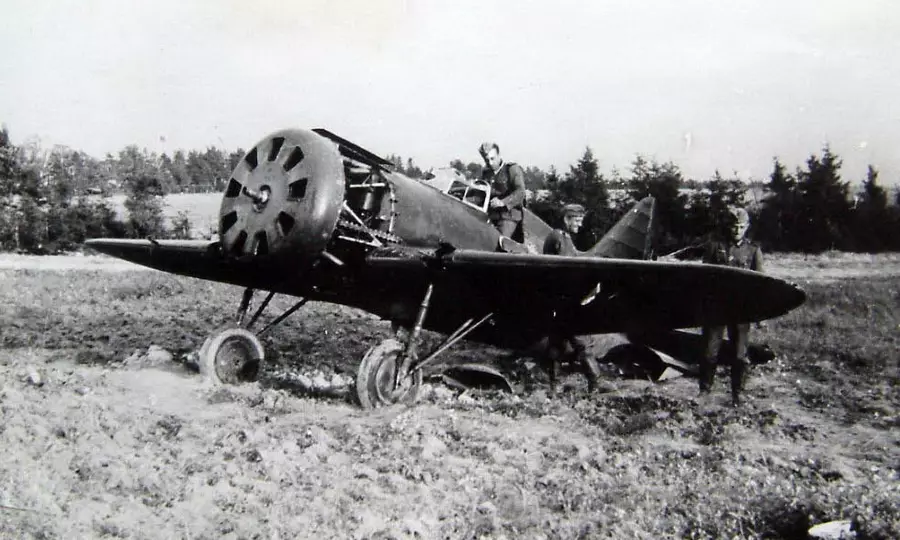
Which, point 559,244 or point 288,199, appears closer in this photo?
point 288,199

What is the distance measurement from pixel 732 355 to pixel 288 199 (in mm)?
4911

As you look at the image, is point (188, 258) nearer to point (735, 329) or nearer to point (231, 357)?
point (231, 357)

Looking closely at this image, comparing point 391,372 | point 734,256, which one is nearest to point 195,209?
point 391,372

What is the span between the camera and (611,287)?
250 inches

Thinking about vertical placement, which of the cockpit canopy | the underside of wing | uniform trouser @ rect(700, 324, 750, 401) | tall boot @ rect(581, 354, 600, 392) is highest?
the cockpit canopy

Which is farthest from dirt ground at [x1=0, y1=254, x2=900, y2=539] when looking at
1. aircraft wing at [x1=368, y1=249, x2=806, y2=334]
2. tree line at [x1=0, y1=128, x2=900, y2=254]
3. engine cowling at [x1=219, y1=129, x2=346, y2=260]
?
tree line at [x1=0, y1=128, x2=900, y2=254]

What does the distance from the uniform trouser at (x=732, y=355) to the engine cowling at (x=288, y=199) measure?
14.1 ft

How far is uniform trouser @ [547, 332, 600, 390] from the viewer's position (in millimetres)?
7844

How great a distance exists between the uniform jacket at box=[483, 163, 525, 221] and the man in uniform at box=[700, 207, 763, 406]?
2271 millimetres

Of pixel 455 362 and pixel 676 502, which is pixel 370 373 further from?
pixel 455 362

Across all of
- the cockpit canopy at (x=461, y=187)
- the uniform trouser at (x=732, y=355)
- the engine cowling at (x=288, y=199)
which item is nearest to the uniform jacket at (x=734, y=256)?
the uniform trouser at (x=732, y=355)

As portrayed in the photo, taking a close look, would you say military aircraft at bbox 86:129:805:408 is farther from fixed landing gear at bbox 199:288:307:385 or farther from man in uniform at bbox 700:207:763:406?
man in uniform at bbox 700:207:763:406

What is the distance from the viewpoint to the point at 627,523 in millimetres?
3512

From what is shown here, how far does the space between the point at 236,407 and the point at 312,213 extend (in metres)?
1.80
